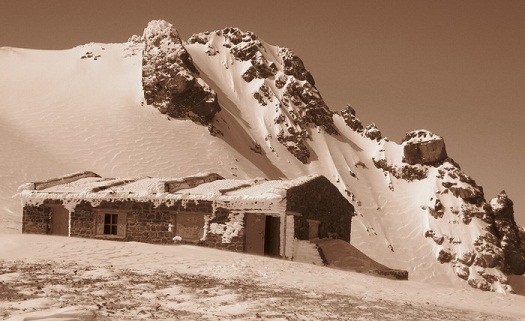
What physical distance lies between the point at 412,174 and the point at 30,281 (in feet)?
273

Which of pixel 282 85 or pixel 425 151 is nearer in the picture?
pixel 425 151

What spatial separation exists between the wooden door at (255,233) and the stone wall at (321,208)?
1.24 meters

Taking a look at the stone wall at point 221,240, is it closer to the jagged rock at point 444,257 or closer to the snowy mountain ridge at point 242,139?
the snowy mountain ridge at point 242,139

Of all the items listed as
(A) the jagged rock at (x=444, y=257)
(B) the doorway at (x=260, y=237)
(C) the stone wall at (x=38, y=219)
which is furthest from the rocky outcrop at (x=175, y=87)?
(B) the doorway at (x=260, y=237)

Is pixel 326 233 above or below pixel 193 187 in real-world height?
below

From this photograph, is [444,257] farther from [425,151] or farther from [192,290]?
[192,290]

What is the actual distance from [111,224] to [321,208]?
9.23 meters

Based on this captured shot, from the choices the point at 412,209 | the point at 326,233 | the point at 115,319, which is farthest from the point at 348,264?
the point at 412,209

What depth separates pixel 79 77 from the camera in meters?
81.6

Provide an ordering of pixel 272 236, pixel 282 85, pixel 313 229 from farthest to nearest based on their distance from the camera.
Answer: pixel 282 85
pixel 313 229
pixel 272 236

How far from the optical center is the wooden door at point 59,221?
90.6ft

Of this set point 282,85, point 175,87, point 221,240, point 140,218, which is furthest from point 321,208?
point 282,85

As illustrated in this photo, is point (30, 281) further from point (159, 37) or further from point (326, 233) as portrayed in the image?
point (159, 37)

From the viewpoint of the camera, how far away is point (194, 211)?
2516cm
